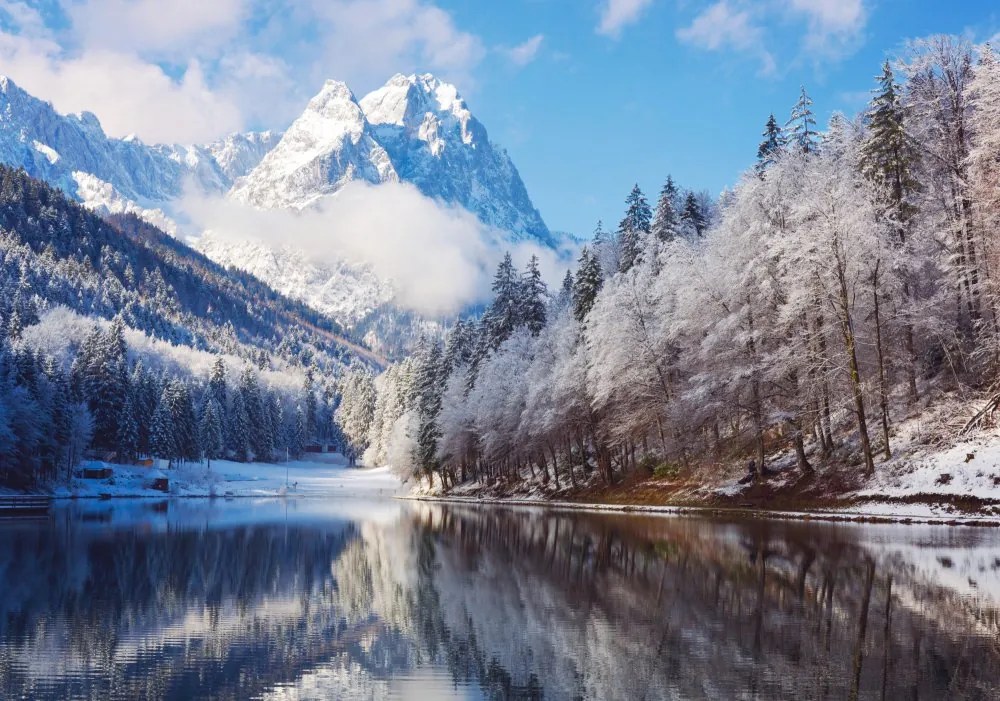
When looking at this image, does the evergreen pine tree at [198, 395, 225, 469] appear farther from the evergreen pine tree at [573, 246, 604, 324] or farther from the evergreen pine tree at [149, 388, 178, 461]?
the evergreen pine tree at [573, 246, 604, 324]

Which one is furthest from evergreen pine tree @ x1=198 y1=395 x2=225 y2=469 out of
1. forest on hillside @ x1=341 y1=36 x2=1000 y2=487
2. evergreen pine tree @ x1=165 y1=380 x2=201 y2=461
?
forest on hillside @ x1=341 y1=36 x2=1000 y2=487

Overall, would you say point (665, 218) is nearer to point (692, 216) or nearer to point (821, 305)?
point (692, 216)

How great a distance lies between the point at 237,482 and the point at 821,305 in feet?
356

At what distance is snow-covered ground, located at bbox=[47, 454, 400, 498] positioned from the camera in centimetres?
9800

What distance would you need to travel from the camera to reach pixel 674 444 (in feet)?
166

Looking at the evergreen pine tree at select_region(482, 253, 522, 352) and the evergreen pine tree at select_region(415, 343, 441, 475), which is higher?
the evergreen pine tree at select_region(482, 253, 522, 352)

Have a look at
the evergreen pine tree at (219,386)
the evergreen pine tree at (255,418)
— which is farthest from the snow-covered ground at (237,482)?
the evergreen pine tree at (219,386)

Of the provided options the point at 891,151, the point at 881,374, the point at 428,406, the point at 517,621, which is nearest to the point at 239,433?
the point at 428,406

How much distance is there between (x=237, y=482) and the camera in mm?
130250

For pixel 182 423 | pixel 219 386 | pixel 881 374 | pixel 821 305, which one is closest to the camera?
pixel 881 374

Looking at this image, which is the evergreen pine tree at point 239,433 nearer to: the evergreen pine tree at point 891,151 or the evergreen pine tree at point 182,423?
the evergreen pine tree at point 182,423

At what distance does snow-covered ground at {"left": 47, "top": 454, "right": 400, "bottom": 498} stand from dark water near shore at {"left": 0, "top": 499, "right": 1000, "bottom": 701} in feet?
250

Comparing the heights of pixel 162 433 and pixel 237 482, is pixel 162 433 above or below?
above

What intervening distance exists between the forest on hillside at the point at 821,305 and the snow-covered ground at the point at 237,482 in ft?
193
